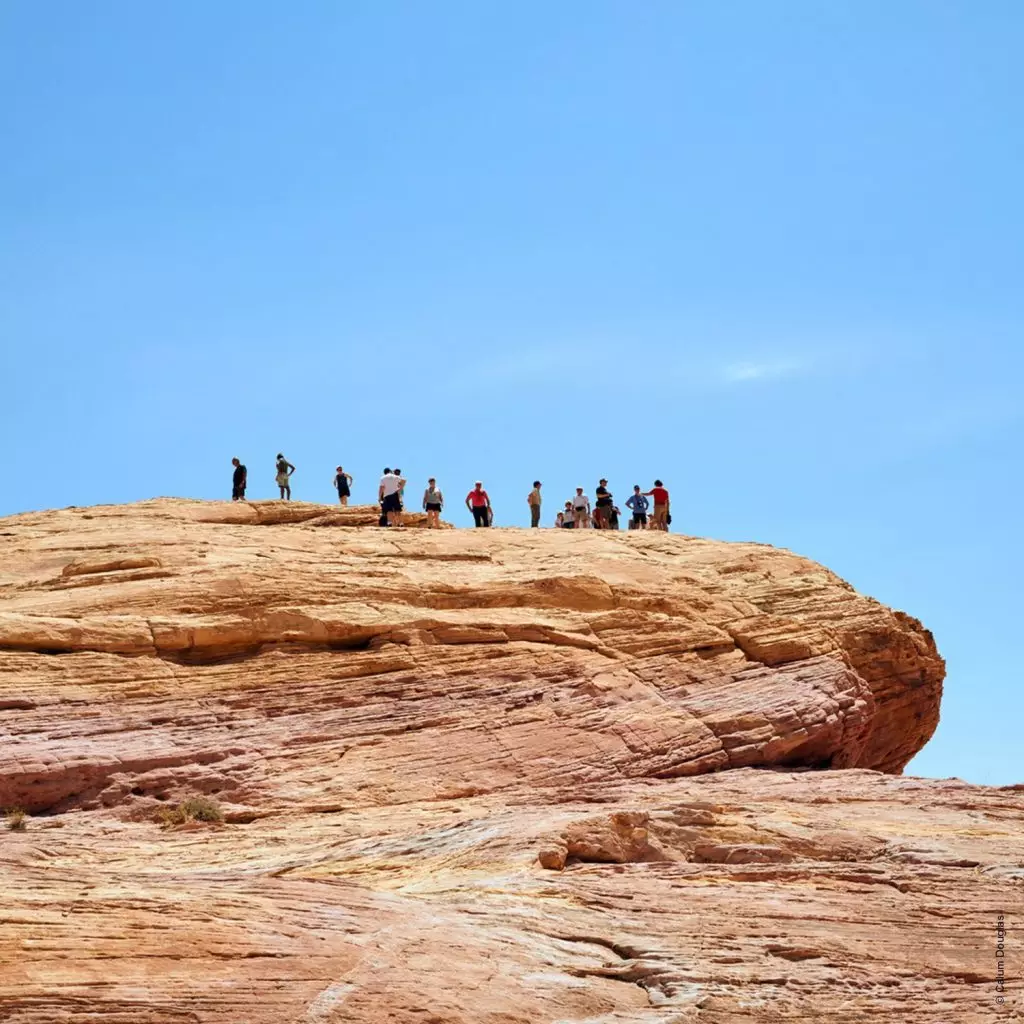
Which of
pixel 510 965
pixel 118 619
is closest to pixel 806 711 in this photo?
pixel 118 619

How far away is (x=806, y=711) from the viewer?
2848cm

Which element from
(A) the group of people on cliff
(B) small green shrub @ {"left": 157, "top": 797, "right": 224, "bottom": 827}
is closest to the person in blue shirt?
(A) the group of people on cliff

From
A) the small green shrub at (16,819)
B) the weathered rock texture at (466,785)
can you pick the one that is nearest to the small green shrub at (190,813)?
the weathered rock texture at (466,785)

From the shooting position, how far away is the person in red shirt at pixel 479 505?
37656mm

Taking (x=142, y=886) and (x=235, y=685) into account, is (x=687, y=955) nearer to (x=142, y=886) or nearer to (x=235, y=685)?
(x=142, y=886)

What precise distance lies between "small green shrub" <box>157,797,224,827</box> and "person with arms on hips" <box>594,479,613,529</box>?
17864mm

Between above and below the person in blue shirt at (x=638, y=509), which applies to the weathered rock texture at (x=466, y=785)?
below

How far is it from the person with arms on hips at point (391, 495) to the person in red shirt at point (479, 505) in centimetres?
312

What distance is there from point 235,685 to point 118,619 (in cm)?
238

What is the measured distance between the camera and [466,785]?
24.5m

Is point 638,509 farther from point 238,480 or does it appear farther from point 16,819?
point 16,819

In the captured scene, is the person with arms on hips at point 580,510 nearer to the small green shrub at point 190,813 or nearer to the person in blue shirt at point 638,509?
the person in blue shirt at point 638,509

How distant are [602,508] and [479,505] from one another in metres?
3.42

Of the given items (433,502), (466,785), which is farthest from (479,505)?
(466,785)
